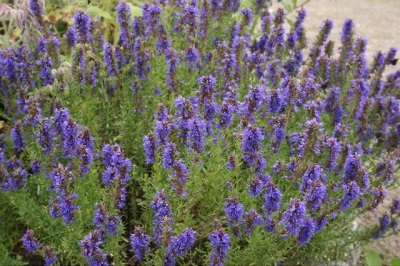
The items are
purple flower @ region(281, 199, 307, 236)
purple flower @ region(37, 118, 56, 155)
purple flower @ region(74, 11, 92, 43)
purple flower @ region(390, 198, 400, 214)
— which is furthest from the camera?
purple flower @ region(74, 11, 92, 43)

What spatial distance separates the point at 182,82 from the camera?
4.16 m

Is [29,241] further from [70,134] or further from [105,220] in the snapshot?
[70,134]

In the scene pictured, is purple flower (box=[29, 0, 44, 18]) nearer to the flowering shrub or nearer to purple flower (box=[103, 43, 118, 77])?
the flowering shrub

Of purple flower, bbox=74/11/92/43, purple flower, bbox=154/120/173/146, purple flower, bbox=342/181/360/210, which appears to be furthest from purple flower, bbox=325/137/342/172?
purple flower, bbox=74/11/92/43

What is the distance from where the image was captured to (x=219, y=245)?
273cm

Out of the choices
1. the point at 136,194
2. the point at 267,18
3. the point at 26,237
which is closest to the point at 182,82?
the point at 136,194

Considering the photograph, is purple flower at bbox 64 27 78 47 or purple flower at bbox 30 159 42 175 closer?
purple flower at bbox 30 159 42 175

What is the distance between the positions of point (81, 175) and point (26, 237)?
465 mm

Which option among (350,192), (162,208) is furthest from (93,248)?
(350,192)

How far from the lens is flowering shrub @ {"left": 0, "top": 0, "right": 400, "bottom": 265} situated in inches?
119

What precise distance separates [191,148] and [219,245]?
75 cm

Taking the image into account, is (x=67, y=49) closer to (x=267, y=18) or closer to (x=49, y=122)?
(x=49, y=122)

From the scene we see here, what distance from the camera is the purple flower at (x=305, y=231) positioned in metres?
2.95

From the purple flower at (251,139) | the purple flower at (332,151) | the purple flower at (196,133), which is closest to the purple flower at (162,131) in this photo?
the purple flower at (196,133)
